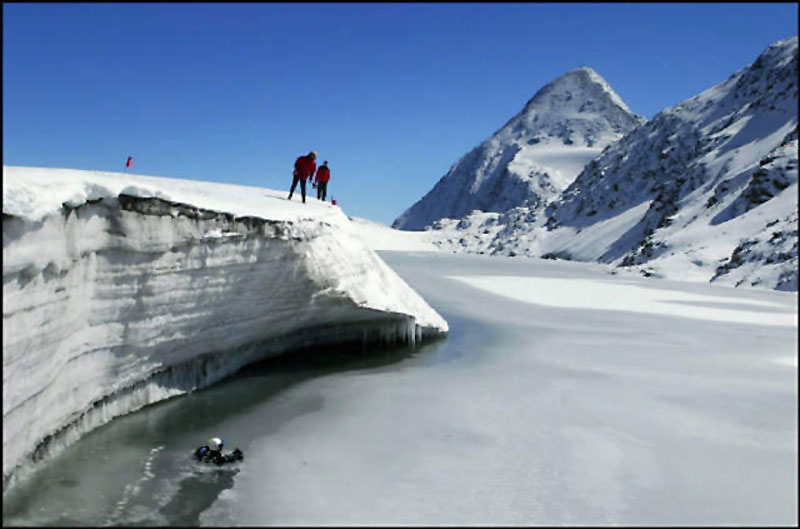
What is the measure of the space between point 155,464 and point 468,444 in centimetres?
370

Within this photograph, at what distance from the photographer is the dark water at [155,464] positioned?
247 inches

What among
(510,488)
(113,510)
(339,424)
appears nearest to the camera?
(113,510)

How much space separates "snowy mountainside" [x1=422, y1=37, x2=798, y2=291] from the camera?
126 feet

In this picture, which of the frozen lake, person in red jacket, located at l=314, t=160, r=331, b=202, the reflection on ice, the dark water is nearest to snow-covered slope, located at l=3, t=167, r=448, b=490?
the dark water

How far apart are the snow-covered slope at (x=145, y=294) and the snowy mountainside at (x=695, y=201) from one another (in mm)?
24107

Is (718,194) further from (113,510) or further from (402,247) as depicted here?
(113,510)

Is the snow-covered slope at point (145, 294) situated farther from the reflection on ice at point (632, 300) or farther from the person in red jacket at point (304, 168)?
the reflection on ice at point (632, 300)

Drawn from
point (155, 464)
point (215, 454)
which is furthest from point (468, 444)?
point (155, 464)

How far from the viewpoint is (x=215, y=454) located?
7.57 metres

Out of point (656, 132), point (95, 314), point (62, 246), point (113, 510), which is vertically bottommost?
point (113, 510)

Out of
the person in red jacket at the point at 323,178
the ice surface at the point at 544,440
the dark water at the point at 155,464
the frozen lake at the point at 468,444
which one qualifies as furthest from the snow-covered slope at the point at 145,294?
the person in red jacket at the point at 323,178

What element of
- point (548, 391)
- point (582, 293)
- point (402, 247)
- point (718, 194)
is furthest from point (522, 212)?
point (548, 391)

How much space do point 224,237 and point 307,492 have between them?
15.8ft

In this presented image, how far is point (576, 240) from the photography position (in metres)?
88.3
